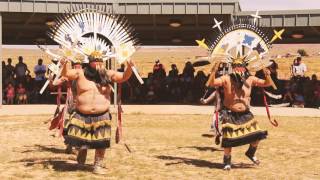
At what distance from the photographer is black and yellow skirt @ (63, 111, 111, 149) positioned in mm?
8328

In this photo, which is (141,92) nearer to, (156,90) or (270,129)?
(156,90)

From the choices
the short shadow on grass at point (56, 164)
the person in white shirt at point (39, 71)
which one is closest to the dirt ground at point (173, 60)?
the short shadow on grass at point (56, 164)

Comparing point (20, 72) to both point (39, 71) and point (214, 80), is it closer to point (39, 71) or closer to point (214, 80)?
point (39, 71)

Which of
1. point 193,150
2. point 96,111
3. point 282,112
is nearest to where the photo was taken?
point 96,111

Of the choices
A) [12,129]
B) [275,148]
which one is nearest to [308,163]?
[275,148]

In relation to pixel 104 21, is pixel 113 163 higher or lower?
lower

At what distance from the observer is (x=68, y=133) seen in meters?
8.43

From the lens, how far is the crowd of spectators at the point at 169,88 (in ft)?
69.4

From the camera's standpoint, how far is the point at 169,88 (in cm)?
2320

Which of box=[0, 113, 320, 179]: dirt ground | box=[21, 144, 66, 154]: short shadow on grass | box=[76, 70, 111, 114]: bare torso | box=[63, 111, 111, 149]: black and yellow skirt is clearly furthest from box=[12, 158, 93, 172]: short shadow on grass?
box=[76, 70, 111, 114]: bare torso

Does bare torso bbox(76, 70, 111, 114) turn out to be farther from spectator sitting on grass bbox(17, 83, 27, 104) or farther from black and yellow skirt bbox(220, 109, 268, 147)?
spectator sitting on grass bbox(17, 83, 27, 104)

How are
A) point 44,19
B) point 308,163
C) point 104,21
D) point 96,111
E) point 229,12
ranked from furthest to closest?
point 44,19 < point 229,12 < point 308,163 < point 104,21 < point 96,111

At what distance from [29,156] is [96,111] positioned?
231 centimetres

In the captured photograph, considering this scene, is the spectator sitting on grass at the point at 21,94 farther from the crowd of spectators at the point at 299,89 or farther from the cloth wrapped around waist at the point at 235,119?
the cloth wrapped around waist at the point at 235,119
